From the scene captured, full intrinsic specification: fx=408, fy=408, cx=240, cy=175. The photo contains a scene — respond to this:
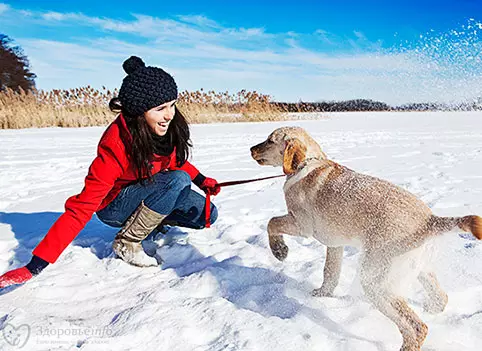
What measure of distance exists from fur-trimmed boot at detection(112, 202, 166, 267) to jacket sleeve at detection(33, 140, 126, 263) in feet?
1.36

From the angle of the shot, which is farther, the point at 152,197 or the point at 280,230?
the point at 152,197

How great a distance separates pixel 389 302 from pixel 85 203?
6.53 feet

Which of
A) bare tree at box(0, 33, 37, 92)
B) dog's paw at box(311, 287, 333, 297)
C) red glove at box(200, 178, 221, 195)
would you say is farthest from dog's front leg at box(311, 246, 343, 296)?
bare tree at box(0, 33, 37, 92)

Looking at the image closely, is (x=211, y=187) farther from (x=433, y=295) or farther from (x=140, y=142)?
(x=433, y=295)

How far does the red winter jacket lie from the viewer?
2588 mm

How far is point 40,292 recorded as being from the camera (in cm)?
272

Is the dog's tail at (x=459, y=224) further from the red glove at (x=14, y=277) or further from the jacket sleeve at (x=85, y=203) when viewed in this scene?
the red glove at (x=14, y=277)

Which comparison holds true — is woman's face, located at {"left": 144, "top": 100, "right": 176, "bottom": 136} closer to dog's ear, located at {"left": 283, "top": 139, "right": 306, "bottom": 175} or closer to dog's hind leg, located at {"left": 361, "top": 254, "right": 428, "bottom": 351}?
dog's ear, located at {"left": 283, "top": 139, "right": 306, "bottom": 175}

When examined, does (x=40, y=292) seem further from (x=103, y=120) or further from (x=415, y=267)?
(x=103, y=120)

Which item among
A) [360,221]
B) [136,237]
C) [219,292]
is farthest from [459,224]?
[136,237]

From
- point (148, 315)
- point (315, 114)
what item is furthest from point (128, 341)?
point (315, 114)

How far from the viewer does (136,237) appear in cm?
324

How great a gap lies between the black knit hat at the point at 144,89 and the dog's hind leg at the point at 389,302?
1752mm

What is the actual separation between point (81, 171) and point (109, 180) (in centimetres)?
406
